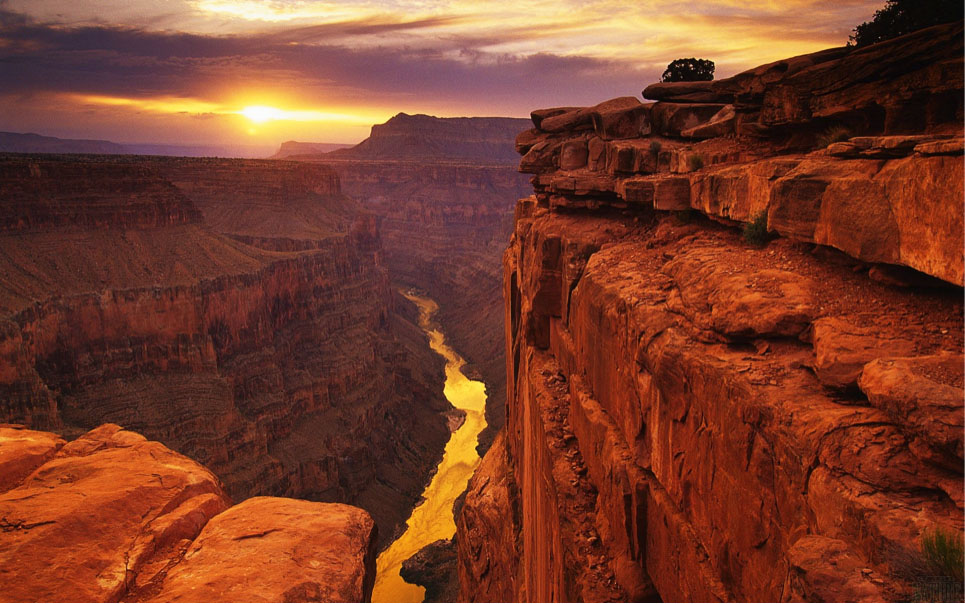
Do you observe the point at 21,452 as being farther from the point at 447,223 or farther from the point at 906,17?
the point at 447,223

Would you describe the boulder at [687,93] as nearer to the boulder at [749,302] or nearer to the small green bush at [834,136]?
the small green bush at [834,136]

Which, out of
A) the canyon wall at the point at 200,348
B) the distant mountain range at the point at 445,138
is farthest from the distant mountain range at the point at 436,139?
the canyon wall at the point at 200,348

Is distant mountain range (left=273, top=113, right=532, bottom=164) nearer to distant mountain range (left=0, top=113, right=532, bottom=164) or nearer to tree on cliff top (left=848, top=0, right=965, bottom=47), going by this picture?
distant mountain range (left=0, top=113, right=532, bottom=164)

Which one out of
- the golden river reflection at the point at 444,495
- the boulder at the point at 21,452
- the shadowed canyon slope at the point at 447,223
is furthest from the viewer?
the shadowed canyon slope at the point at 447,223

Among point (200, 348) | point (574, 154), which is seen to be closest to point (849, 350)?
point (574, 154)

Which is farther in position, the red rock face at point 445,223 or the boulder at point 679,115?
the red rock face at point 445,223

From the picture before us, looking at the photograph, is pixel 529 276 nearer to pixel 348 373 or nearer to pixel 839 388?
pixel 839 388

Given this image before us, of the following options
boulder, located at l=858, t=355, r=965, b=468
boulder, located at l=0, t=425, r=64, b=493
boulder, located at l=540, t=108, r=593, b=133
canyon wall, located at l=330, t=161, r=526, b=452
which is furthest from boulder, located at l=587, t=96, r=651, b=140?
canyon wall, located at l=330, t=161, r=526, b=452
